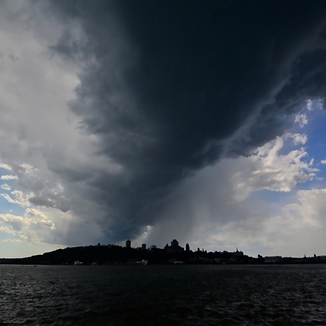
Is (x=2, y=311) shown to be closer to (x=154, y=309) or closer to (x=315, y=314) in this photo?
(x=154, y=309)

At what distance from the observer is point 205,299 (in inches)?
1861

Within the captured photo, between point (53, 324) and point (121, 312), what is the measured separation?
9.23 m

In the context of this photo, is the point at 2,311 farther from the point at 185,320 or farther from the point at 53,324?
the point at 185,320

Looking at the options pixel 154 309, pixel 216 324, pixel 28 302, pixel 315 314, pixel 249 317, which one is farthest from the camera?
pixel 28 302

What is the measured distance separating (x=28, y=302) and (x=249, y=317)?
3927cm

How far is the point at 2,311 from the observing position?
39281mm

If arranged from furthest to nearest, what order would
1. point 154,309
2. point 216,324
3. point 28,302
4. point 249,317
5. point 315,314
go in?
1. point 28,302
2. point 154,309
3. point 315,314
4. point 249,317
5. point 216,324

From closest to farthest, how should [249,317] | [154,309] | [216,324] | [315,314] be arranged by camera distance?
[216,324], [249,317], [315,314], [154,309]

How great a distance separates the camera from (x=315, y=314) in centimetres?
3569

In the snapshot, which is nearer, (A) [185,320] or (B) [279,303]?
(A) [185,320]

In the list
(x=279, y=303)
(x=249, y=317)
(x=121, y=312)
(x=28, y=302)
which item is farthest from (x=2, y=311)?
(x=279, y=303)

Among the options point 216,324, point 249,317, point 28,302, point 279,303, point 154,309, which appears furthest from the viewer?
point 28,302

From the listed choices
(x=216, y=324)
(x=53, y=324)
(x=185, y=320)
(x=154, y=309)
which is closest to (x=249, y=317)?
(x=216, y=324)

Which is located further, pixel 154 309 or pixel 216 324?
pixel 154 309
